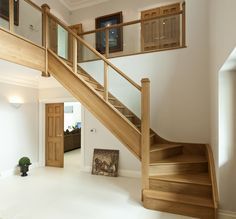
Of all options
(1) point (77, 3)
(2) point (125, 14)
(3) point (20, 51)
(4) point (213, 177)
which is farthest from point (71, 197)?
(1) point (77, 3)

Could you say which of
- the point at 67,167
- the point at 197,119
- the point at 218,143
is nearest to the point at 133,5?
the point at 197,119

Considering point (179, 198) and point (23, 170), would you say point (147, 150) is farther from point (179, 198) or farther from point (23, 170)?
point (23, 170)

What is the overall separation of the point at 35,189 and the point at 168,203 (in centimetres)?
271

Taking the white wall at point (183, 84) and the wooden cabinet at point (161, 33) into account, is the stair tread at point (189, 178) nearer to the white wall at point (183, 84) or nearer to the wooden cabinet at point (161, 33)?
the white wall at point (183, 84)

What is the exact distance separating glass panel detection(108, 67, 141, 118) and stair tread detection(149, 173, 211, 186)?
1.62 meters

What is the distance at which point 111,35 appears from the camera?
524cm

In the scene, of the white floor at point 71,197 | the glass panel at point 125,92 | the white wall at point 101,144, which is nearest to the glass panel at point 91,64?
the glass panel at point 125,92

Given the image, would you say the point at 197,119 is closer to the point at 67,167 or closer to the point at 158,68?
the point at 158,68

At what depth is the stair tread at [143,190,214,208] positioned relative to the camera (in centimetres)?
271

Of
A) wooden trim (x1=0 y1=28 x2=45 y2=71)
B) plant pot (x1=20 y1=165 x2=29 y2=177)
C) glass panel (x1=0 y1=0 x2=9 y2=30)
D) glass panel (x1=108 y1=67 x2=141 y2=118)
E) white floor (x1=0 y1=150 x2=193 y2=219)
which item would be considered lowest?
white floor (x1=0 y1=150 x2=193 y2=219)

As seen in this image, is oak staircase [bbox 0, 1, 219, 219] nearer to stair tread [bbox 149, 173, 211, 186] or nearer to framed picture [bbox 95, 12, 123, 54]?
stair tread [bbox 149, 173, 211, 186]

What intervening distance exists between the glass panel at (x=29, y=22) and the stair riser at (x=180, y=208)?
12.3 ft

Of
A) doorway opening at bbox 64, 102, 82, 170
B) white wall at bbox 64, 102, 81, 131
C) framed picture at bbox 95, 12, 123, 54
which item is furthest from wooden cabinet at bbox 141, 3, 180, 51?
white wall at bbox 64, 102, 81, 131

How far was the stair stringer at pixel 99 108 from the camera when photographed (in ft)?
10.8
